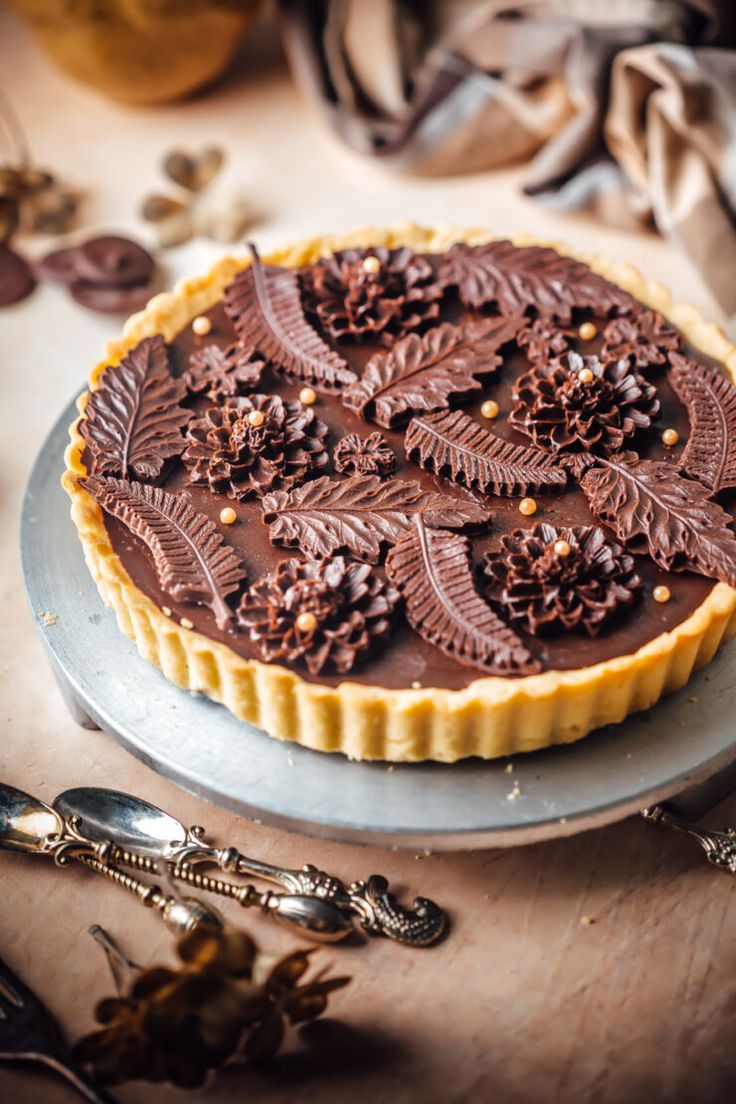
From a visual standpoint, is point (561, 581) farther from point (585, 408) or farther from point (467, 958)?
point (467, 958)

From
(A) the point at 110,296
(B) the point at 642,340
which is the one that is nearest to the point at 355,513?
(B) the point at 642,340

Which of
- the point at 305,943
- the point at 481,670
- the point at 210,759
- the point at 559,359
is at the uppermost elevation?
the point at 559,359

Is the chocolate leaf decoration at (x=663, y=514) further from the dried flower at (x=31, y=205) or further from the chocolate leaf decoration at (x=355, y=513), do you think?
the dried flower at (x=31, y=205)

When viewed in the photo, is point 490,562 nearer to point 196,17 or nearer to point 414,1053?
point 414,1053

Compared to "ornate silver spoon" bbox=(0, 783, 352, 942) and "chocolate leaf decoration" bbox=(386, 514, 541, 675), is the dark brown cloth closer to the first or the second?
"chocolate leaf decoration" bbox=(386, 514, 541, 675)

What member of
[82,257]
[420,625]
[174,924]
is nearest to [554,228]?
[82,257]

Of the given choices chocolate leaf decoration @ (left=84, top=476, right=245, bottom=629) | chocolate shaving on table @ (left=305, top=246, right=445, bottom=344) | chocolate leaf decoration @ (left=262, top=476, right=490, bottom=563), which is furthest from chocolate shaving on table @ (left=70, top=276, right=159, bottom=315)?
chocolate leaf decoration @ (left=262, top=476, right=490, bottom=563)

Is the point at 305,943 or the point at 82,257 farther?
the point at 82,257
